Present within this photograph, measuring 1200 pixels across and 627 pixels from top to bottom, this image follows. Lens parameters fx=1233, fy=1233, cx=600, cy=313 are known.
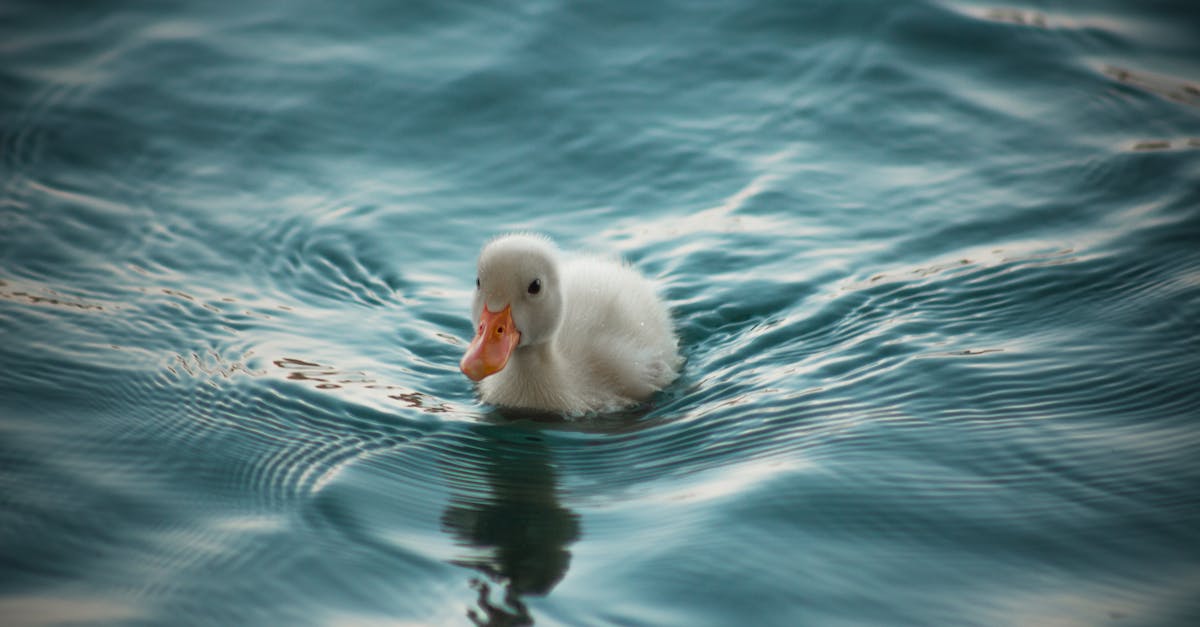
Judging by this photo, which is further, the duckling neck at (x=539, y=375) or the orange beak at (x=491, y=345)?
the duckling neck at (x=539, y=375)

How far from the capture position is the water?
3895mm

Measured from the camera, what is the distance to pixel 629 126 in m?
7.71

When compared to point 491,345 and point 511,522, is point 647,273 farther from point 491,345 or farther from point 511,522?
point 511,522

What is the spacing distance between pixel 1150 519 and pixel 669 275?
9.43ft

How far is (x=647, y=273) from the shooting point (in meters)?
6.46

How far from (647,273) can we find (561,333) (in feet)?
3.72

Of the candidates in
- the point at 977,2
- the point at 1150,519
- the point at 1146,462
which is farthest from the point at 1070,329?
the point at 977,2

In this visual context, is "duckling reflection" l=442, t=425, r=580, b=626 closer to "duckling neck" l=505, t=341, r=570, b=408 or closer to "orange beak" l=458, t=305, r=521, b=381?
"duckling neck" l=505, t=341, r=570, b=408

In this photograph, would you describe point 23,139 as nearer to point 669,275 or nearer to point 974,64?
point 669,275

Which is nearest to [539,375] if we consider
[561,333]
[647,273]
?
[561,333]

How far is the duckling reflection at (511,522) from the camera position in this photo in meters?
3.79

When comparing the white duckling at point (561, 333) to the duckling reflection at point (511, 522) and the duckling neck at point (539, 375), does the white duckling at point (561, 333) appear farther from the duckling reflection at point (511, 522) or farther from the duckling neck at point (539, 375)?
the duckling reflection at point (511, 522)

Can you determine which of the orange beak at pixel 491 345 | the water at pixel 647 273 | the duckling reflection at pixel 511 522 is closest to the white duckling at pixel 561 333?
the orange beak at pixel 491 345

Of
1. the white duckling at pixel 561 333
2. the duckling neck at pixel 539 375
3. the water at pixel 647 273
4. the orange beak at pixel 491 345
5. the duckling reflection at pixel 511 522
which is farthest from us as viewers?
the duckling neck at pixel 539 375
